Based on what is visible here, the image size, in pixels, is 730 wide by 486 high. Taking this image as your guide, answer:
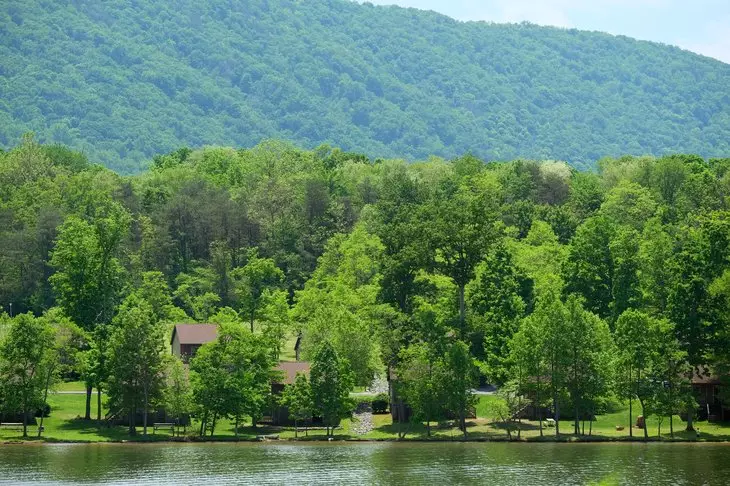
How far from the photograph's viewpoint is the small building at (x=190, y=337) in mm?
138625

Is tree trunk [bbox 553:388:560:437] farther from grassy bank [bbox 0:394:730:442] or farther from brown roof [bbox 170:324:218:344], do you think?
brown roof [bbox 170:324:218:344]

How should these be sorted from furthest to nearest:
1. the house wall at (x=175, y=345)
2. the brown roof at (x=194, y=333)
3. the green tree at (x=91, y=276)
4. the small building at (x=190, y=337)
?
the house wall at (x=175, y=345), the brown roof at (x=194, y=333), the small building at (x=190, y=337), the green tree at (x=91, y=276)

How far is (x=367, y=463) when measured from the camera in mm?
93938

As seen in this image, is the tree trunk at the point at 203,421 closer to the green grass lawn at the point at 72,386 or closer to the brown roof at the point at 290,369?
the brown roof at the point at 290,369

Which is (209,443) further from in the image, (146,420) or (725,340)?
(725,340)

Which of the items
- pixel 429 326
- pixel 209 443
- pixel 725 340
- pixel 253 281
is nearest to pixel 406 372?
pixel 429 326

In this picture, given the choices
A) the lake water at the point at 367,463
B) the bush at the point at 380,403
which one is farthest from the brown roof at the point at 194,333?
the lake water at the point at 367,463

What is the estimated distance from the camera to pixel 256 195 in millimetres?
191000

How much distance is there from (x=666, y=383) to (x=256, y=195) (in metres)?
93.6

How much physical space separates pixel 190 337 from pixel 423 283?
29.4 metres

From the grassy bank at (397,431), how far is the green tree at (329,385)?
2597 mm

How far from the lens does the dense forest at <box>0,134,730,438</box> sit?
111m

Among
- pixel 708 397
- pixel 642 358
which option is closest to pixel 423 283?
pixel 642 358

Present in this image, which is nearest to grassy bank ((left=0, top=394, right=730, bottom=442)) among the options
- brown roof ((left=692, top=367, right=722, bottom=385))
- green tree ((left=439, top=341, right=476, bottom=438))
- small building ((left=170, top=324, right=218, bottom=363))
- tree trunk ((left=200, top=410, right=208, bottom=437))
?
tree trunk ((left=200, top=410, right=208, bottom=437))
